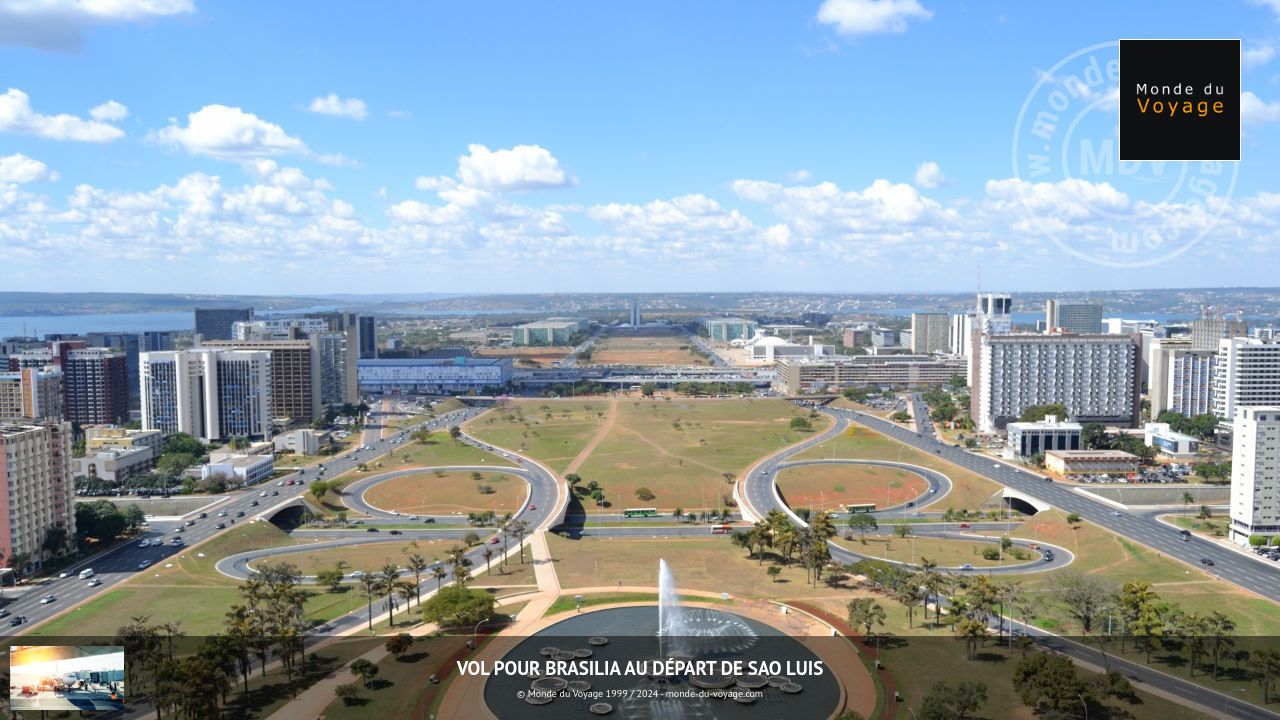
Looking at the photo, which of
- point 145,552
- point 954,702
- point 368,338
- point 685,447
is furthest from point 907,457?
point 368,338

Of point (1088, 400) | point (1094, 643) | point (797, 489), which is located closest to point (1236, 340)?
point (1088, 400)

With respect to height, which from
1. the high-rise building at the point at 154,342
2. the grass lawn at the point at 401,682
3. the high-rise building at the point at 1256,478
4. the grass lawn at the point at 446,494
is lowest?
the grass lawn at the point at 401,682

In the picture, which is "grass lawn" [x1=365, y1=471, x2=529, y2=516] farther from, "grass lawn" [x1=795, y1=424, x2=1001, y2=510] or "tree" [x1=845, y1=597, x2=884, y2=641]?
"tree" [x1=845, y1=597, x2=884, y2=641]

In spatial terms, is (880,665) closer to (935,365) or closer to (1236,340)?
(1236,340)

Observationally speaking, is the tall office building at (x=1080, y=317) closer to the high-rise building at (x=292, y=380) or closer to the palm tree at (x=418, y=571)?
the high-rise building at (x=292, y=380)


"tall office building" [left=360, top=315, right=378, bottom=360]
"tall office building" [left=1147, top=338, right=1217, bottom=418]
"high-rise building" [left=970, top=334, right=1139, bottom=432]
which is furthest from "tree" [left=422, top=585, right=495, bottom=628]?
"tall office building" [left=360, top=315, right=378, bottom=360]

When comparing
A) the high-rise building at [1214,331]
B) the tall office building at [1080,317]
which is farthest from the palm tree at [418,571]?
the tall office building at [1080,317]
